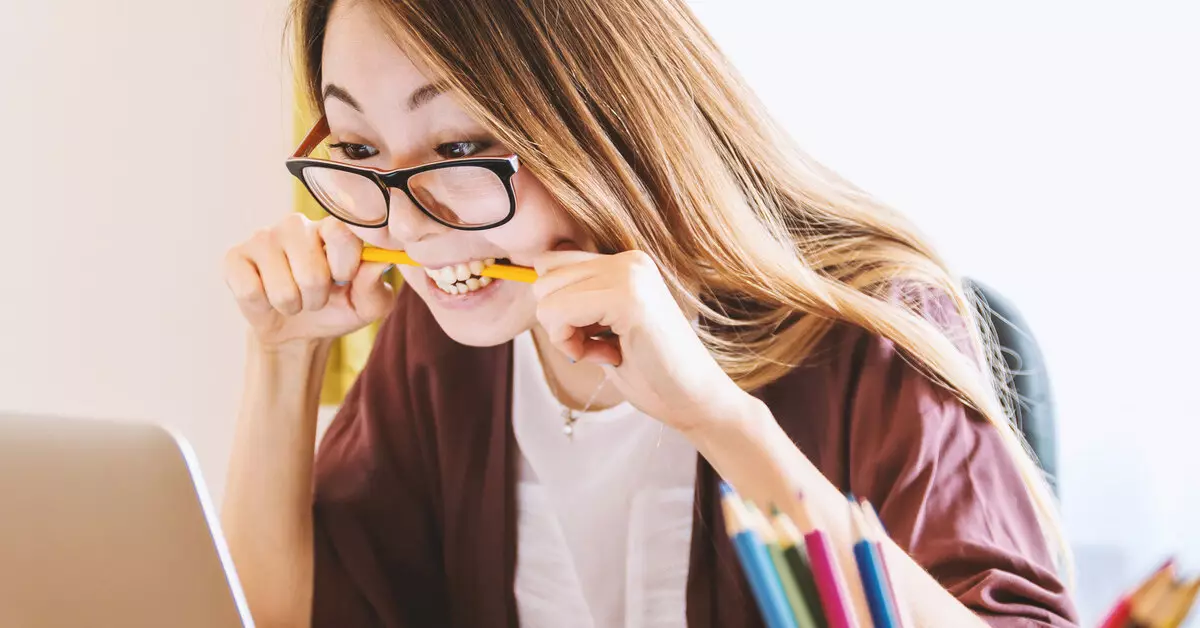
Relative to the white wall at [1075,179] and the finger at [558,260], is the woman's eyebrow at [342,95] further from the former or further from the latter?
the white wall at [1075,179]

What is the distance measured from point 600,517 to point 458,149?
0.43 meters

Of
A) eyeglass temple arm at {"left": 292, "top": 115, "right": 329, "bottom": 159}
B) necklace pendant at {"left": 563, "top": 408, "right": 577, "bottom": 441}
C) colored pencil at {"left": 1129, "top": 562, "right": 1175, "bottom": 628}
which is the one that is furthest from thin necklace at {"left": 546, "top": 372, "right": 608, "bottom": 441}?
colored pencil at {"left": 1129, "top": 562, "right": 1175, "bottom": 628}

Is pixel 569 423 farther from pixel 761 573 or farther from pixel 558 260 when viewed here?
pixel 761 573

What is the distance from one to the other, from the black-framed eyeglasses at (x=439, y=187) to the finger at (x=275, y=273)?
0.31 feet

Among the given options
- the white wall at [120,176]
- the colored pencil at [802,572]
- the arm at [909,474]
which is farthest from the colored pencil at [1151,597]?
the white wall at [120,176]

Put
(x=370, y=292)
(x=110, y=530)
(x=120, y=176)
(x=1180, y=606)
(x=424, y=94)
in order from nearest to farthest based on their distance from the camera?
(x=1180, y=606)
(x=110, y=530)
(x=424, y=94)
(x=370, y=292)
(x=120, y=176)

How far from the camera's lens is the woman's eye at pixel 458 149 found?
31.9 inches

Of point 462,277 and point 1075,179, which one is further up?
point 1075,179

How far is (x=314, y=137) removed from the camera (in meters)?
0.94

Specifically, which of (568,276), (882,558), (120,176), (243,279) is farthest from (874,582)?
(120,176)

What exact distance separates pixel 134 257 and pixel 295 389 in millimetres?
1172

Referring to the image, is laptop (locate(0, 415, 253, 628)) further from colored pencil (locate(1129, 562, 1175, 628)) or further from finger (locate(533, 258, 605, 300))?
colored pencil (locate(1129, 562, 1175, 628))

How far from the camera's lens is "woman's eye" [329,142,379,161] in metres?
0.86

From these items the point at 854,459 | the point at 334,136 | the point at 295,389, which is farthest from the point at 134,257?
the point at 854,459
